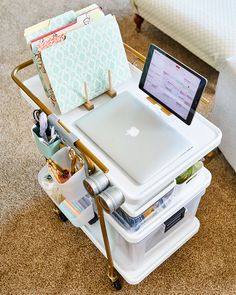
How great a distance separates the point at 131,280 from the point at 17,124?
108 centimetres

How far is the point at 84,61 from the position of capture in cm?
116

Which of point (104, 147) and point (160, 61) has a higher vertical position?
point (160, 61)


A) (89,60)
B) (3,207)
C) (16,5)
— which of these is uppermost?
(89,60)

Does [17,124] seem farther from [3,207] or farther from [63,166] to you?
[63,166]

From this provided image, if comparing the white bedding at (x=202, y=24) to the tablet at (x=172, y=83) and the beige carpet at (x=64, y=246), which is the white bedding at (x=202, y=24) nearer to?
the beige carpet at (x=64, y=246)

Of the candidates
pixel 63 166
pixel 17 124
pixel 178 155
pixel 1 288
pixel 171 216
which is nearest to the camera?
pixel 178 155

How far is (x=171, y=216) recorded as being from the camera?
4.39ft

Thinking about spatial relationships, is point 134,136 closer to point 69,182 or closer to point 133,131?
point 133,131

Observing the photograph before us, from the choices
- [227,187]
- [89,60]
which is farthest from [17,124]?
[227,187]

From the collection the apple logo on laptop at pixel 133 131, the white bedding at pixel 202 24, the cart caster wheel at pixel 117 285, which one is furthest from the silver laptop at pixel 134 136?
the white bedding at pixel 202 24

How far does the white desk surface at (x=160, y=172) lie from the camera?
1021 millimetres

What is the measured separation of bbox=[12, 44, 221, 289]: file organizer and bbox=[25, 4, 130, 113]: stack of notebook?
6 cm

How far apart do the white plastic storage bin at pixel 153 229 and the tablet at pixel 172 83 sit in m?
0.30

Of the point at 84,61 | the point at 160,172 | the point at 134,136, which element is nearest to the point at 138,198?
the point at 160,172
